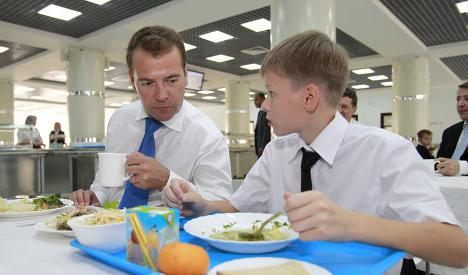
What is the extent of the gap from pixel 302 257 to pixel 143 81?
3.40 ft

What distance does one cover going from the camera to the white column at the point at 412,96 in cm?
885

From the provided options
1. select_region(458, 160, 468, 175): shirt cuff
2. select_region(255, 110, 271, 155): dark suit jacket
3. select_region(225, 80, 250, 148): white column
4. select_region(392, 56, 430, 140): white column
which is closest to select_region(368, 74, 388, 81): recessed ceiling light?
select_region(392, 56, 430, 140): white column

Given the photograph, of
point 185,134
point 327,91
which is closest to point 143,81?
point 185,134

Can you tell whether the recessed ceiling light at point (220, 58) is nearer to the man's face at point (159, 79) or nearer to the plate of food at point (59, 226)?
the man's face at point (159, 79)

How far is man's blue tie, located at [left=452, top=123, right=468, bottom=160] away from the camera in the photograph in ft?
12.2

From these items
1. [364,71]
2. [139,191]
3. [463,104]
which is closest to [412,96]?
[364,71]

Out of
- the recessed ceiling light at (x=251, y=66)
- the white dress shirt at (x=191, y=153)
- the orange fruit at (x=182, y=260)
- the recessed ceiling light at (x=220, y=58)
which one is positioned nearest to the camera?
the orange fruit at (x=182, y=260)

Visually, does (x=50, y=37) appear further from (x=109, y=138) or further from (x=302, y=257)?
(x=302, y=257)

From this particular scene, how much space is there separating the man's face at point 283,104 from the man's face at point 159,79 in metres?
0.51

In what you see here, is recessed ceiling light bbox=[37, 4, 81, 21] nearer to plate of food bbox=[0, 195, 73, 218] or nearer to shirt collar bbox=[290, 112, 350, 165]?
plate of food bbox=[0, 195, 73, 218]

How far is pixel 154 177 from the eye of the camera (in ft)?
4.18

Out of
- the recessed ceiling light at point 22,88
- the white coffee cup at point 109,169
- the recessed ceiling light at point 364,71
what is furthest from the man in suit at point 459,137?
the recessed ceiling light at point 22,88

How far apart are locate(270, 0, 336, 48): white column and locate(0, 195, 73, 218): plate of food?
370cm

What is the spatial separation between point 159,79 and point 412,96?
8742 millimetres
